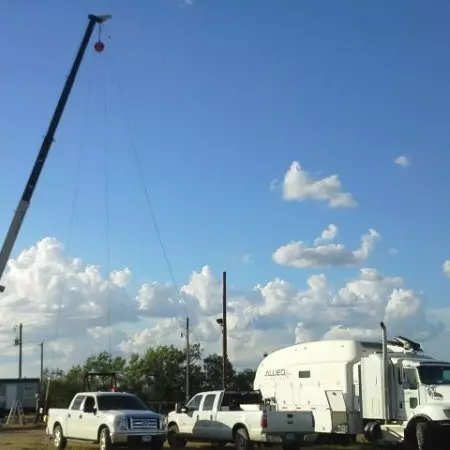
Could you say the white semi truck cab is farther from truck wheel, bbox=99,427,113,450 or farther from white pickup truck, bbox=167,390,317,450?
truck wheel, bbox=99,427,113,450

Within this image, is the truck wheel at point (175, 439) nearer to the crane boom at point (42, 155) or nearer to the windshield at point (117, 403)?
the windshield at point (117, 403)

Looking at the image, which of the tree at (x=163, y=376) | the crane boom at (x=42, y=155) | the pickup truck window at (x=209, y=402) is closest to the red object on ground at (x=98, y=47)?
the crane boom at (x=42, y=155)

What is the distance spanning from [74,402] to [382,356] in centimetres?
912

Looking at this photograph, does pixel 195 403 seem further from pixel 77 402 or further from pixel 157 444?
pixel 77 402

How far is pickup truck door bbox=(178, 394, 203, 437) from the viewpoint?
22812mm

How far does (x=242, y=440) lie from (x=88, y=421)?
4314mm

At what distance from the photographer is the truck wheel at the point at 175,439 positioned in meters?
23.7

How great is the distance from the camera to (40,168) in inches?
1008

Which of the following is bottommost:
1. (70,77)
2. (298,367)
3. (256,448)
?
(256,448)

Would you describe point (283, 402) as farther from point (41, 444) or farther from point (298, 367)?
point (41, 444)

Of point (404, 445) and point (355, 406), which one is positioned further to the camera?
point (355, 406)

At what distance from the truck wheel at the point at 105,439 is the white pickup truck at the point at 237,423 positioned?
3.20m

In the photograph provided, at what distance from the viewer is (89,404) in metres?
21.9

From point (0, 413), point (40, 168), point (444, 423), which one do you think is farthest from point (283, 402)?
point (0, 413)
